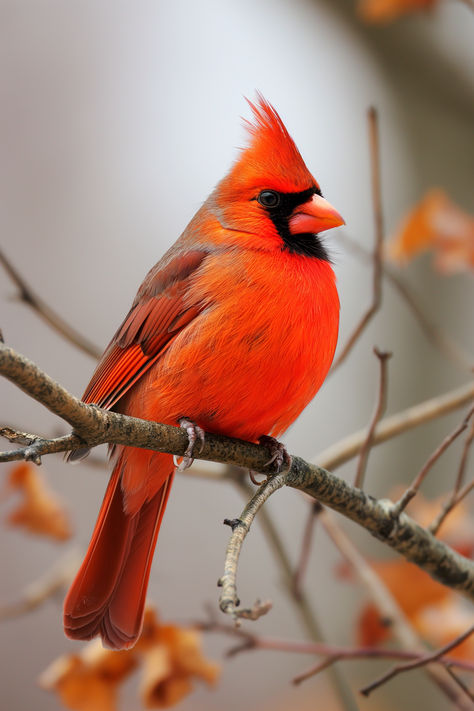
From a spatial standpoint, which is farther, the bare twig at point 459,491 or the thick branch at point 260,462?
the bare twig at point 459,491

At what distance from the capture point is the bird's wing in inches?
68.0

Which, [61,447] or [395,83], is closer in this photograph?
[61,447]

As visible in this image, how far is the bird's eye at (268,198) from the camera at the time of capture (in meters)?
1.84

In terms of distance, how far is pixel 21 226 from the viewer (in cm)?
460

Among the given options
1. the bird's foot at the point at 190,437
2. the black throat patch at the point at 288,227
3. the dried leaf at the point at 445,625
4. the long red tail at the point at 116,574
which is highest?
the black throat patch at the point at 288,227

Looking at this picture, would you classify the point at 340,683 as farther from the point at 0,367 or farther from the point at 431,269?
the point at 431,269

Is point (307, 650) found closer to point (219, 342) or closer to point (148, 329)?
point (219, 342)

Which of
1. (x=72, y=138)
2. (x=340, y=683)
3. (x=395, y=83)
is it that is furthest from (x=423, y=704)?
(x=72, y=138)

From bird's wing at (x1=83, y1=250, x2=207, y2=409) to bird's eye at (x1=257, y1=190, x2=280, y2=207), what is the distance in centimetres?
18

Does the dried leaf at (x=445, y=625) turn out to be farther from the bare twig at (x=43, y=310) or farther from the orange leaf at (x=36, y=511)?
the bare twig at (x=43, y=310)

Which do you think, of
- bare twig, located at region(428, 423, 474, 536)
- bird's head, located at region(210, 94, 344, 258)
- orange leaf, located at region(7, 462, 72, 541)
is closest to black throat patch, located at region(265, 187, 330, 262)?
bird's head, located at region(210, 94, 344, 258)

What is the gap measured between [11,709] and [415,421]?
274 cm

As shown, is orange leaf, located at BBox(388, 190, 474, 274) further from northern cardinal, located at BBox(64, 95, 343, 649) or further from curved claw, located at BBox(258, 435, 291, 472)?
curved claw, located at BBox(258, 435, 291, 472)

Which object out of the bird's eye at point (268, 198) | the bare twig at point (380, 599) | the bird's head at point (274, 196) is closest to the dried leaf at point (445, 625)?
the bare twig at point (380, 599)
